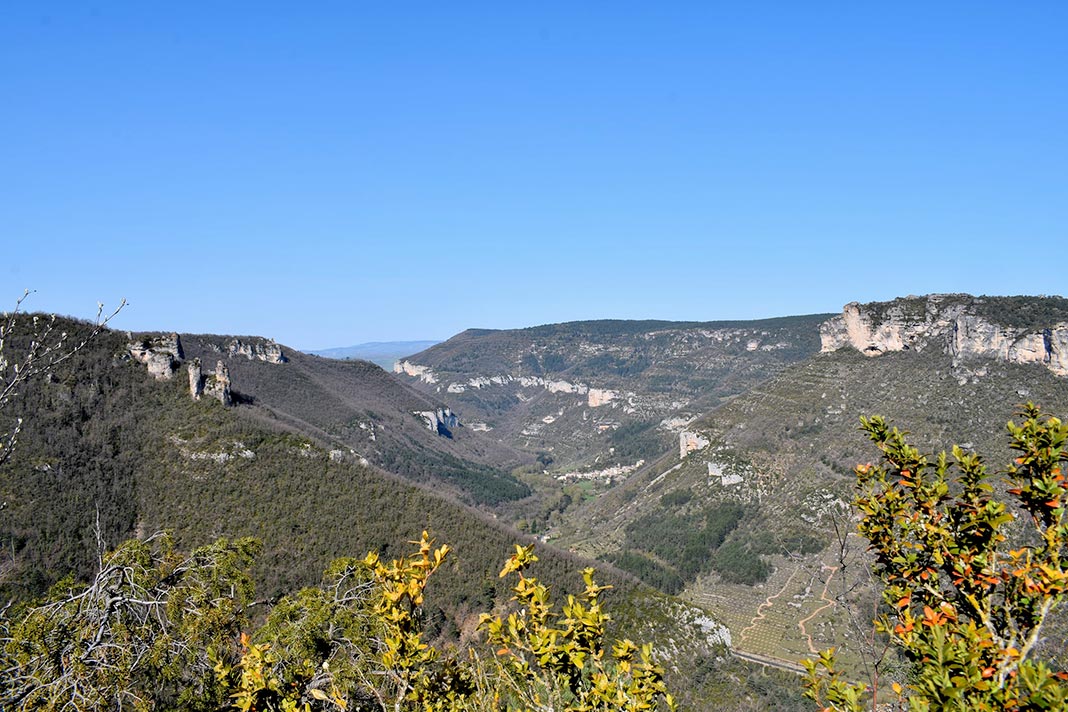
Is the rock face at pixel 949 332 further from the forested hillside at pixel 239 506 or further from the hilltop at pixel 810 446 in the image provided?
the forested hillside at pixel 239 506

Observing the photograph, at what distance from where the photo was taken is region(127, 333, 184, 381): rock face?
63.4m

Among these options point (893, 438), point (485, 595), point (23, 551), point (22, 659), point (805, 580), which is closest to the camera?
point (893, 438)

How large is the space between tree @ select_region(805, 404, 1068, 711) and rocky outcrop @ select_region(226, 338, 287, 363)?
148 meters

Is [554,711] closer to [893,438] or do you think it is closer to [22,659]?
[893,438]

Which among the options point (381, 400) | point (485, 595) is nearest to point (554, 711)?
point (485, 595)

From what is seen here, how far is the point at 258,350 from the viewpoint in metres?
146

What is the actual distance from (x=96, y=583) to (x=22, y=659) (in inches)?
43.0

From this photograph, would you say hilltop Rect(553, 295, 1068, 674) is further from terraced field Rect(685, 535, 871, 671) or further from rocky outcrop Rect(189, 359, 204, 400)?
rocky outcrop Rect(189, 359, 204, 400)

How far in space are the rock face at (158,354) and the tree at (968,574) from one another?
227 feet

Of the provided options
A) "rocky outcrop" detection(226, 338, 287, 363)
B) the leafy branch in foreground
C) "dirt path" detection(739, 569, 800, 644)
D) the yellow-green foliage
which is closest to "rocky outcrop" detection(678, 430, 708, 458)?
"dirt path" detection(739, 569, 800, 644)

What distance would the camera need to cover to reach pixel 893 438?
7305mm

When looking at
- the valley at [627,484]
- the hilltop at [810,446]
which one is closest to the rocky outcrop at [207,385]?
the valley at [627,484]

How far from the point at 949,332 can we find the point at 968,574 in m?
101

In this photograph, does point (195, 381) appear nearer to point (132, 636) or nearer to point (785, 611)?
point (132, 636)
